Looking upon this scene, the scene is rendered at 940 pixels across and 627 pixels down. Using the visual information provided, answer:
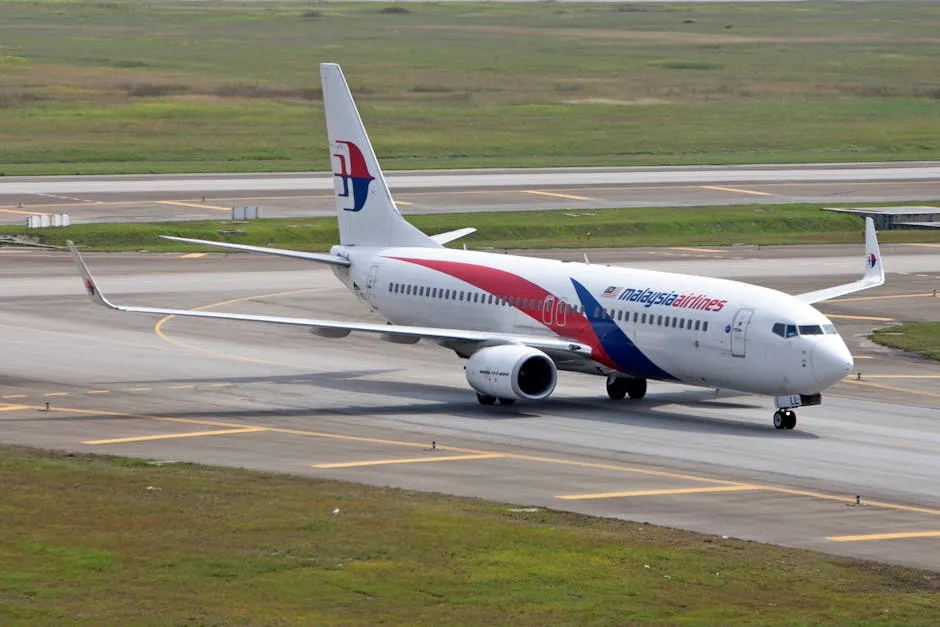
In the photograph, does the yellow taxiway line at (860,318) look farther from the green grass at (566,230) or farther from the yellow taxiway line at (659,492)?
the yellow taxiway line at (659,492)

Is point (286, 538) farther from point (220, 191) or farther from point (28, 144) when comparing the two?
point (28, 144)

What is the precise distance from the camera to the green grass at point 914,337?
238ft

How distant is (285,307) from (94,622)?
1962 inches

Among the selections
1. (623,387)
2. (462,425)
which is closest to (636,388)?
(623,387)

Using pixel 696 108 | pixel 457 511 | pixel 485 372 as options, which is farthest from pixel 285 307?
pixel 696 108

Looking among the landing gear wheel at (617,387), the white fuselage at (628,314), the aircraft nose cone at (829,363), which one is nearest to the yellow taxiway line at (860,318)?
the white fuselage at (628,314)

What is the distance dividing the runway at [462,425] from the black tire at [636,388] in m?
0.77

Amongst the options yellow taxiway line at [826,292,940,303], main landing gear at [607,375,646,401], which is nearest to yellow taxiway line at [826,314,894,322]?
yellow taxiway line at [826,292,940,303]

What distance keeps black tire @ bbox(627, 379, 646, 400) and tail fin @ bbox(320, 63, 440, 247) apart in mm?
10577

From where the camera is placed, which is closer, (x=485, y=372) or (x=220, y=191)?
(x=485, y=372)

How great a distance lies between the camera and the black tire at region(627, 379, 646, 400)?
6100 centimetres

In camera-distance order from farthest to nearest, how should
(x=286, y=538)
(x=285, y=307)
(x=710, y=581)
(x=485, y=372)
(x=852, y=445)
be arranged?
(x=285, y=307), (x=485, y=372), (x=852, y=445), (x=286, y=538), (x=710, y=581)

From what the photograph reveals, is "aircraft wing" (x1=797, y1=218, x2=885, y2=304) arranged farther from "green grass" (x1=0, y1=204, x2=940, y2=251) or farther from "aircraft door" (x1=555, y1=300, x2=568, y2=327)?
"green grass" (x1=0, y1=204, x2=940, y2=251)

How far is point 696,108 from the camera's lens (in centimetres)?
19738
